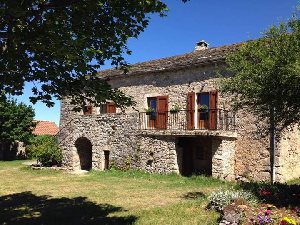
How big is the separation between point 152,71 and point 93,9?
44.1 ft

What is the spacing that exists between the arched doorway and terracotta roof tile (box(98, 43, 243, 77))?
15.9 ft

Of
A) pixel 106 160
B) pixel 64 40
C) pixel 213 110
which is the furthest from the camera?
pixel 106 160

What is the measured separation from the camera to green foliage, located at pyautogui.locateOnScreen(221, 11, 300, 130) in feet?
30.1

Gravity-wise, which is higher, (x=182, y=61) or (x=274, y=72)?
(x=182, y=61)

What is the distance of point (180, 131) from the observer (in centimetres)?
1853

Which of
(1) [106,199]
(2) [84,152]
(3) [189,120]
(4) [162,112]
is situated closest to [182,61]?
(4) [162,112]

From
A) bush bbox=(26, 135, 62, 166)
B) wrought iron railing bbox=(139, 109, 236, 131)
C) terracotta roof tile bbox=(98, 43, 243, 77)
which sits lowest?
bush bbox=(26, 135, 62, 166)

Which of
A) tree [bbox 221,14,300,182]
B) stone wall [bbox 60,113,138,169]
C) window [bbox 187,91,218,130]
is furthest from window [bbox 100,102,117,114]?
tree [bbox 221,14,300,182]

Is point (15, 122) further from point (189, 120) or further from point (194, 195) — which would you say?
point (194, 195)

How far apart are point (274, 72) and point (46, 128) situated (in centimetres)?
3787

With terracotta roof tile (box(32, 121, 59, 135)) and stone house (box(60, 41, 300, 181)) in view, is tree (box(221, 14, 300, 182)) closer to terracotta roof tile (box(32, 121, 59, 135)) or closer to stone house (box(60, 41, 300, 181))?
stone house (box(60, 41, 300, 181))

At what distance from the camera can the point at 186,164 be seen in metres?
20.3

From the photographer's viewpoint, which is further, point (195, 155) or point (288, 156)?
point (195, 155)

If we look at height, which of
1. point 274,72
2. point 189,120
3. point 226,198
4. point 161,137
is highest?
point 274,72
